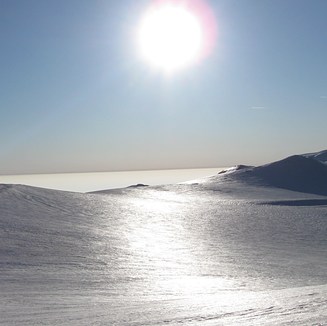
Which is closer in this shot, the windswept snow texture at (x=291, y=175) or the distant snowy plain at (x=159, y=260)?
the distant snowy plain at (x=159, y=260)

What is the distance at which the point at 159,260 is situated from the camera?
941 inches

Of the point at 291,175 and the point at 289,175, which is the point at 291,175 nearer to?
the point at 291,175

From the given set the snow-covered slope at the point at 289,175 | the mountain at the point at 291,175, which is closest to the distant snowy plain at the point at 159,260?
the snow-covered slope at the point at 289,175

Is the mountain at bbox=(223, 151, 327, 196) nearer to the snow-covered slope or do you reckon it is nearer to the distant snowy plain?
the snow-covered slope

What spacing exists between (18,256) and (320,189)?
49765 mm

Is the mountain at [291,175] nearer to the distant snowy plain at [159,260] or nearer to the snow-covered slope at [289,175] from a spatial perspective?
the snow-covered slope at [289,175]

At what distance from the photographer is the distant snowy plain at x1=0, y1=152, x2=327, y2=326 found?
12.0 metres

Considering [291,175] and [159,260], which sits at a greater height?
[291,175]

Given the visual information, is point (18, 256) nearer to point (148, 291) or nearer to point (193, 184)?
point (148, 291)

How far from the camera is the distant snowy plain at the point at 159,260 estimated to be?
1204cm

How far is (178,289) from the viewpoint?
17734 mm

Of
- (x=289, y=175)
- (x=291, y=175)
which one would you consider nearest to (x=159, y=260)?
(x=289, y=175)

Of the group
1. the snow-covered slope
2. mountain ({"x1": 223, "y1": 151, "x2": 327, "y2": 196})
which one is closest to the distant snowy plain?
the snow-covered slope

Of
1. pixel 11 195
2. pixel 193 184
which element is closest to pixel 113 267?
pixel 11 195
